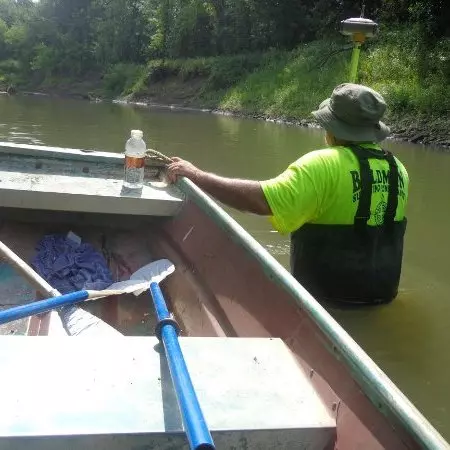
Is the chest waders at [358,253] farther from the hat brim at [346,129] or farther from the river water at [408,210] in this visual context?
the river water at [408,210]

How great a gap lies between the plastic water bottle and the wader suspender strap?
1.57m

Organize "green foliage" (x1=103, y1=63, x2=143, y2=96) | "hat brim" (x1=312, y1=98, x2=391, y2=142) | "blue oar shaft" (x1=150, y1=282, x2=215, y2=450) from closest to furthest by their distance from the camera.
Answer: "blue oar shaft" (x1=150, y1=282, x2=215, y2=450)
"hat brim" (x1=312, y1=98, x2=391, y2=142)
"green foliage" (x1=103, y1=63, x2=143, y2=96)

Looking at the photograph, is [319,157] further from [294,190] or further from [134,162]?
[134,162]

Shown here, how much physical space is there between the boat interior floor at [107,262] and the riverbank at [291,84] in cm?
1397

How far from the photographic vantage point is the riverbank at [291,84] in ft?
59.7

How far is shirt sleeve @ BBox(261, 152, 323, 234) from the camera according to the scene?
263 cm

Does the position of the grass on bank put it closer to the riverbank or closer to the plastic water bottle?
the riverbank

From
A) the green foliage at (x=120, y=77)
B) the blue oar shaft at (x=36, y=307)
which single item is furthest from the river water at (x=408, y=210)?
the green foliage at (x=120, y=77)

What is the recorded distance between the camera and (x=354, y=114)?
272cm

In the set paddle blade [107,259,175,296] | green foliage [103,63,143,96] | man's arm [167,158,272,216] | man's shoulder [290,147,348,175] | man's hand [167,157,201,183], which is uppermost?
man's shoulder [290,147,348,175]

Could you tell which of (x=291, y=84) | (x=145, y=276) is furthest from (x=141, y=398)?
(x=291, y=84)

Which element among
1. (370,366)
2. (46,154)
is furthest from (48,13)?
(370,366)

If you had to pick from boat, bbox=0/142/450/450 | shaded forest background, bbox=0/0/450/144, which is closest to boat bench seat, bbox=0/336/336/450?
boat, bbox=0/142/450/450

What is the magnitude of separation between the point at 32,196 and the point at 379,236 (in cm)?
203
